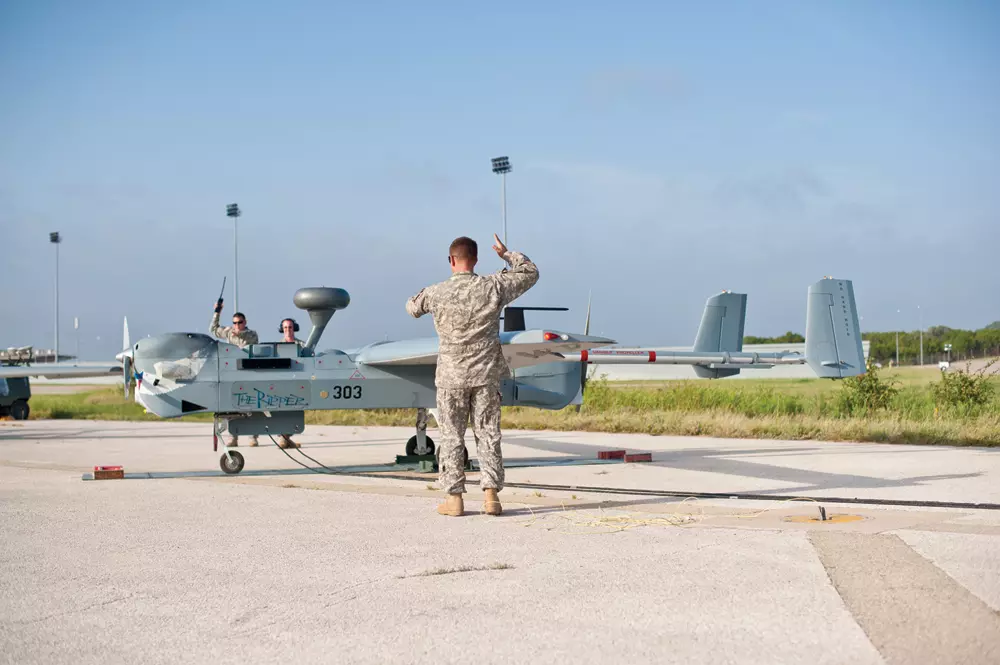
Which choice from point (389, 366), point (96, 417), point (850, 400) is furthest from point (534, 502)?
point (96, 417)

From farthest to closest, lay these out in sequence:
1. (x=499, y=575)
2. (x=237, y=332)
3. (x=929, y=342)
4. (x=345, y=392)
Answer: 1. (x=929, y=342)
2. (x=237, y=332)
3. (x=345, y=392)
4. (x=499, y=575)

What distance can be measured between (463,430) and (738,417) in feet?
44.5

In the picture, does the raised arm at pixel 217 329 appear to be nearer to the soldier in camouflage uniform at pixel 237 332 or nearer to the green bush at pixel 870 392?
the soldier in camouflage uniform at pixel 237 332

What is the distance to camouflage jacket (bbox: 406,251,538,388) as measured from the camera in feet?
23.7

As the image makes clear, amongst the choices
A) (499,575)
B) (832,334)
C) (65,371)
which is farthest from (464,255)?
(65,371)

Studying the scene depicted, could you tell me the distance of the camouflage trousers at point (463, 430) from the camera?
7273 millimetres

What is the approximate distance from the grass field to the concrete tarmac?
6.59m

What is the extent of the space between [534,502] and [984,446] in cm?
1006

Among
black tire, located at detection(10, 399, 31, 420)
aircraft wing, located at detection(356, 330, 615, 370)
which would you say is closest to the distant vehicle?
black tire, located at detection(10, 399, 31, 420)

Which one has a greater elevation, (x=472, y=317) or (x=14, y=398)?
(x=472, y=317)

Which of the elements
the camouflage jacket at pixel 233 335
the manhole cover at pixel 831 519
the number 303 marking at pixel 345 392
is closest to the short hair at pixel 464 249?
the manhole cover at pixel 831 519

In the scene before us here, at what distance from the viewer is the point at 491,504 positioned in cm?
725

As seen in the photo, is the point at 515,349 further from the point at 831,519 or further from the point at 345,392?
the point at 831,519

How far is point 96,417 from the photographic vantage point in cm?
2869
